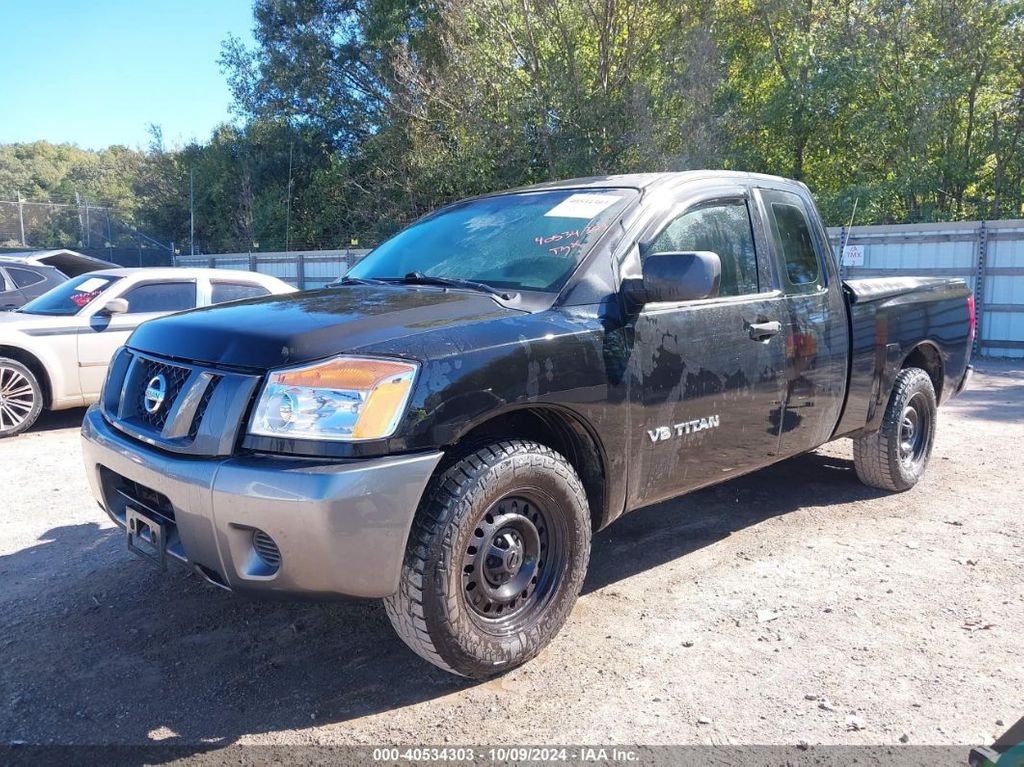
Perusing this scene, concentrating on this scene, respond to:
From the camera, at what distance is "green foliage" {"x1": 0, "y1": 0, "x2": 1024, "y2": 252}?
59.2ft

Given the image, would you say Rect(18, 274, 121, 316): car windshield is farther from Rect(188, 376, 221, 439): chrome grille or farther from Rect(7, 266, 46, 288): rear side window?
Rect(188, 376, 221, 439): chrome grille

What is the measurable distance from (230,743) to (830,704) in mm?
2073

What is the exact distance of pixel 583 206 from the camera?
149 inches

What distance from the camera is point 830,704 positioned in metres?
2.91

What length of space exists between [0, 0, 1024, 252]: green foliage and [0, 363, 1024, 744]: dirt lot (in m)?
14.9

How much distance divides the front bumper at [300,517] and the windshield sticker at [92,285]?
605 centimetres

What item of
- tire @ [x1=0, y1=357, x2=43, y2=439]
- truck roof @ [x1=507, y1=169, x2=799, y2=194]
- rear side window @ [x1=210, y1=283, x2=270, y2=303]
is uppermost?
truck roof @ [x1=507, y1=169, x2=799, y2=194]

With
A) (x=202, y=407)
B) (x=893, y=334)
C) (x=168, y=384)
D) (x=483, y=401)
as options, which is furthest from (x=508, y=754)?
(x=893, y=334)

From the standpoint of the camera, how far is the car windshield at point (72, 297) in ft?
25.8

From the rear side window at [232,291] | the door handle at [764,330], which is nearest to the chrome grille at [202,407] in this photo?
the door handle at [764,330]

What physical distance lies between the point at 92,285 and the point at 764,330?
22.3 feet

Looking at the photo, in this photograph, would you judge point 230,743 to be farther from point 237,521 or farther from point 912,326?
point 912,326

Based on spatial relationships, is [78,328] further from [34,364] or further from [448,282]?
[448,282]

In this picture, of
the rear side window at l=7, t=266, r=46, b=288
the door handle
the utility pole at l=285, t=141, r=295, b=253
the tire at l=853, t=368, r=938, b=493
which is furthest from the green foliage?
the door handle
